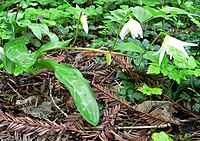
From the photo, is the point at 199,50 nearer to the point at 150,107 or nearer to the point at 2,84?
the point at 150,107

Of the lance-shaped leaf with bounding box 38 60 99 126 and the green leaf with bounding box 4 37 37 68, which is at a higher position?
the green leaf with bounding box 4 37 37 68

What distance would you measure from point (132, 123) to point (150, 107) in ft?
0.37

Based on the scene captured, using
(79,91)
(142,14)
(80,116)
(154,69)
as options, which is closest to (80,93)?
(79,91)

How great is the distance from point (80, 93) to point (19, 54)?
329mm

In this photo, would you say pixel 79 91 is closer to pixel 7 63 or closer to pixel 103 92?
pixel 103 92

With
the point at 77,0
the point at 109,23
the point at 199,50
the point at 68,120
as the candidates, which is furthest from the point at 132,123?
the point at 77,0

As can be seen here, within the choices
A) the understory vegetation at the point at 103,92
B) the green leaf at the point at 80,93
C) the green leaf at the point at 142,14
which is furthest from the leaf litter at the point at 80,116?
the green leaf at the point at 142,14

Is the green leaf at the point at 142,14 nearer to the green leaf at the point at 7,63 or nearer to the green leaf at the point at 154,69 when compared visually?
the green leaf at the point at 154,69

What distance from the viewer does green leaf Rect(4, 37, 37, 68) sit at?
1.31 metres

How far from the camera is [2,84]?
61.9 inches

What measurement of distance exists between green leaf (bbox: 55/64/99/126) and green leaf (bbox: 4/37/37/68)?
0.12 m

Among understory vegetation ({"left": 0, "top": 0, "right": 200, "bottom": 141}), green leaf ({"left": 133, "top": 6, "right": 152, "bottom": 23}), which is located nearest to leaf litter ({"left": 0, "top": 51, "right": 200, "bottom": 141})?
understory vegetation ({"left": 0, "top": 0, "right": 200, "bottom": 141})

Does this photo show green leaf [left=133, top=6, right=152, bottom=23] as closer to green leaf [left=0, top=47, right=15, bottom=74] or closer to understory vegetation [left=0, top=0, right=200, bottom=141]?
understory vegetation [left=0, top=0, right=200, bottom=141]

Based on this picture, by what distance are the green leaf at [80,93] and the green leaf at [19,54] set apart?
0.12m
